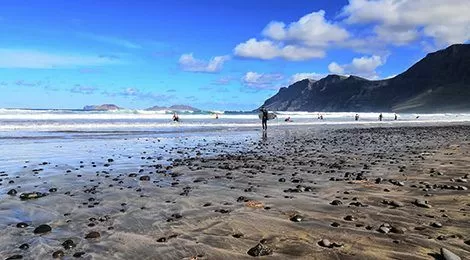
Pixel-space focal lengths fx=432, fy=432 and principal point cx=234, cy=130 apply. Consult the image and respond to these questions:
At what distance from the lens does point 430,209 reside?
9039 mm

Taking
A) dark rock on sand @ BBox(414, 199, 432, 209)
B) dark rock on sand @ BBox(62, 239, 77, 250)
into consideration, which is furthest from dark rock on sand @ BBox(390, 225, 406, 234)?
dark rock on sand @ BBox(62, 239, 77, 250)

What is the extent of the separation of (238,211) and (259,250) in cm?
281

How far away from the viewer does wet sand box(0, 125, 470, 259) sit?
6738 mm

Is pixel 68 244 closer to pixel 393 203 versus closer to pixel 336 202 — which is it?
pixel 336 202

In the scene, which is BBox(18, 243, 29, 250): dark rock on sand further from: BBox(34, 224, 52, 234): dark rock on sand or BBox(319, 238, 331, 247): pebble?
BBox(319, 238, 331, 247): pebble

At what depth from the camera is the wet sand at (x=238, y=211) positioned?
6.74m

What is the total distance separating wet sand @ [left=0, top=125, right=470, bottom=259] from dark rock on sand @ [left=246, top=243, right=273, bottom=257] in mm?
23

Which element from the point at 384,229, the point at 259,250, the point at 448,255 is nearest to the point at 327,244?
the point at 259,250

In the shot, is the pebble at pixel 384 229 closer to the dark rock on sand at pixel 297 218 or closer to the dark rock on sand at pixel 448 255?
the dark rock on sand at pixel 448 255

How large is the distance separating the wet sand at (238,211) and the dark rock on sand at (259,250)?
0.02 metres

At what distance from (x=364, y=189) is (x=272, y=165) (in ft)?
20.1

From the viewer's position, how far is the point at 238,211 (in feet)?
30.5

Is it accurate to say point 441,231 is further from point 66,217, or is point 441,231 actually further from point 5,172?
point 5,172

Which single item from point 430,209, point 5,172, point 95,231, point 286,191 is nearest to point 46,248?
point 95,231
